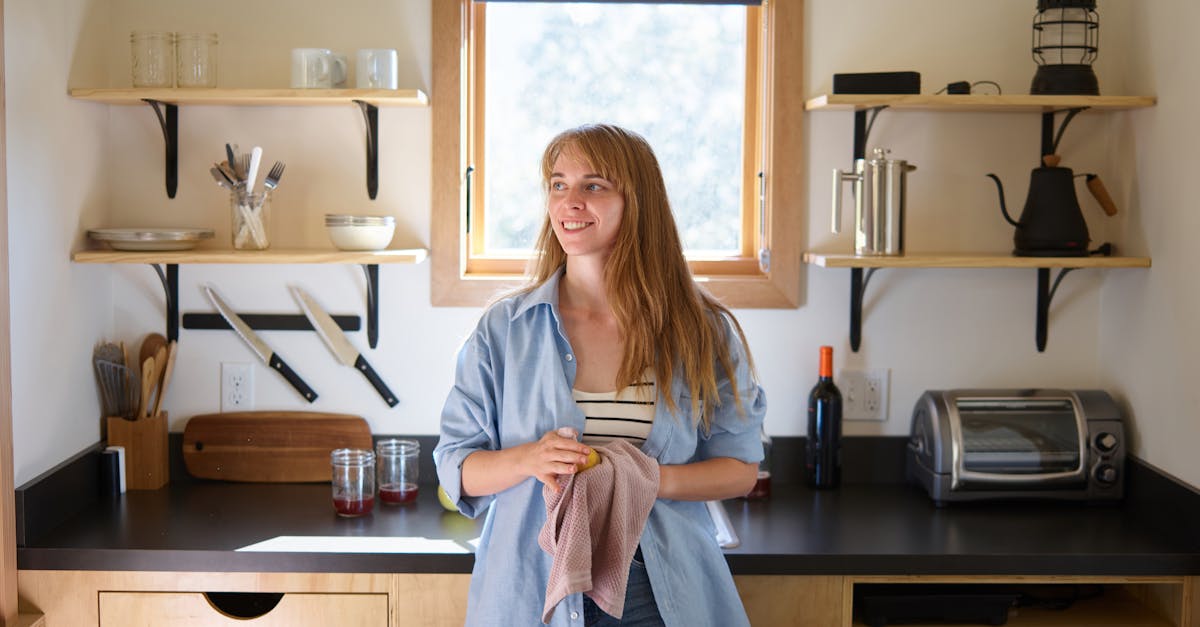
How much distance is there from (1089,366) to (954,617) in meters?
0.80

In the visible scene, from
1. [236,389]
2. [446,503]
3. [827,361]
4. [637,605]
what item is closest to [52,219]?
[236,389]

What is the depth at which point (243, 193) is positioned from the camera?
8.23 feet

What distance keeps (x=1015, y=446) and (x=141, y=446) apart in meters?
1.86

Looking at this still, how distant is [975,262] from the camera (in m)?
2.43

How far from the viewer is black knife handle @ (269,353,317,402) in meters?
2.67

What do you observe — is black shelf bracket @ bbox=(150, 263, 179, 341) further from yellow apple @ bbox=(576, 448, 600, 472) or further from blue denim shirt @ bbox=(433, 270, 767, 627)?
yellow apple @ bbox=(576, 448, 600, 472)

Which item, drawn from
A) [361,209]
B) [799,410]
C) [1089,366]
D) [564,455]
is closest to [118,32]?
[361,209]

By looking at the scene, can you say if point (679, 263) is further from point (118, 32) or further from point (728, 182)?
point (118, 32)

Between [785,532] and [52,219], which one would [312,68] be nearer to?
[52,219]

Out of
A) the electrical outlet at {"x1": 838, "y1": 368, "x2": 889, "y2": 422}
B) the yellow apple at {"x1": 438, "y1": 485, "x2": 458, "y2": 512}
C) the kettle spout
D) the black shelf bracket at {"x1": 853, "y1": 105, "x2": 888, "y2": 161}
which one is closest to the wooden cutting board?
the yellow apple at {"x1": 438, "y1": 485, "x2": 458, "y2": 512}

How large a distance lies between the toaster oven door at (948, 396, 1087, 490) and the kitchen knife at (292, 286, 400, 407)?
123 centimetres

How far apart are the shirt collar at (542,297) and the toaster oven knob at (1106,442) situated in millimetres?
1290

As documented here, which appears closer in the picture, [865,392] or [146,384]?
[146,384]

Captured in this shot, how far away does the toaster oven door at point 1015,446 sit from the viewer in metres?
2.52
